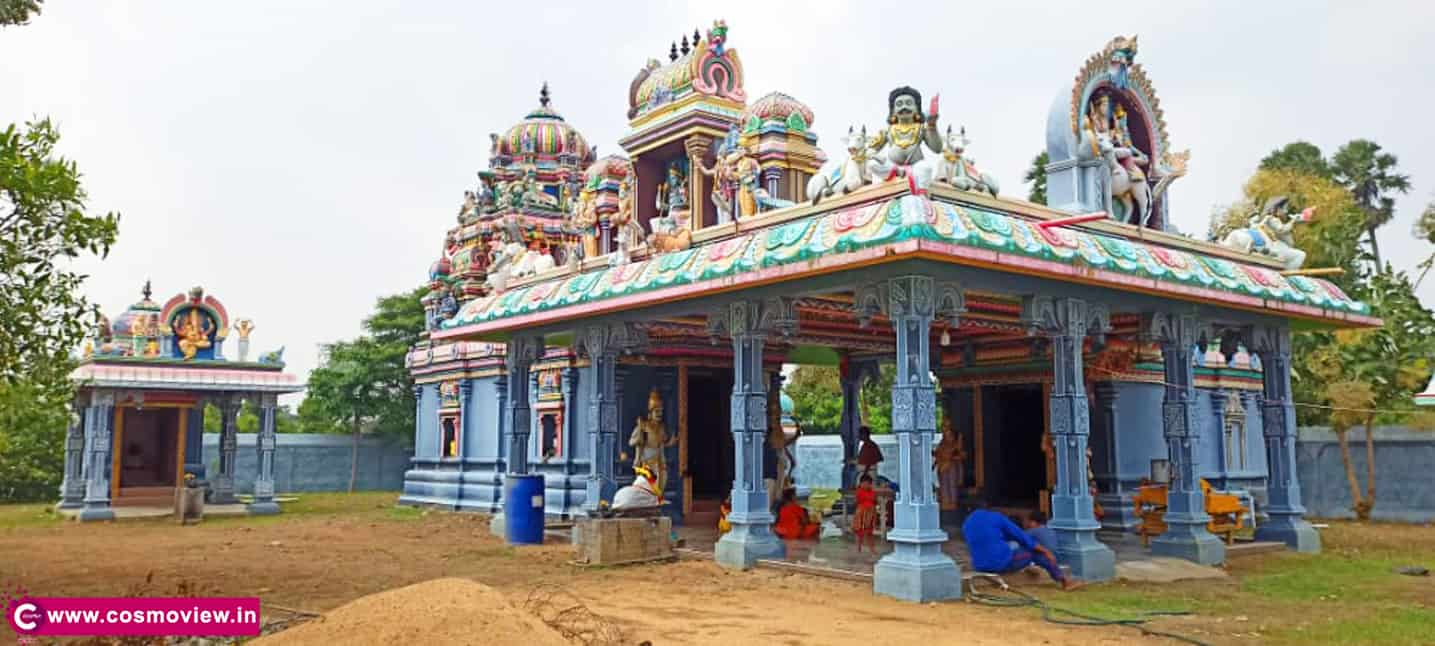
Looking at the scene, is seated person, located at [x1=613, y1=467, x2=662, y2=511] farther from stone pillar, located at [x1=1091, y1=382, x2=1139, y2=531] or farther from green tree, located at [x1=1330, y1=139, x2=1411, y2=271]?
green tree, located at [x1=1330, y1=139, x2=1411, y2=271]

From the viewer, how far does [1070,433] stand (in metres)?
11.3

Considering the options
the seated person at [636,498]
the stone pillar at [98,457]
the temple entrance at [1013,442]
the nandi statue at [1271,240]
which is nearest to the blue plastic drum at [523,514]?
the seated person at [636,498]

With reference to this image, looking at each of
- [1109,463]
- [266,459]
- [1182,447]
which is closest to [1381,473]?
[1109,463]

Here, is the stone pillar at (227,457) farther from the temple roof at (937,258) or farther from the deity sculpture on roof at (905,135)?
the deity sculpture on roof at (905,135)

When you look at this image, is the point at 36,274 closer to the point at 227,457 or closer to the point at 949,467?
the point at 949,467

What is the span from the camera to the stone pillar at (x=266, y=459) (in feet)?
75.4

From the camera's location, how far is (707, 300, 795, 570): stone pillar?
39.6 feet

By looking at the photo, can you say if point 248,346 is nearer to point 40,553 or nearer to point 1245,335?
point 40,553

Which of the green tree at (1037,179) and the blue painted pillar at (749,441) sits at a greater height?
the green tree at (1037,179)

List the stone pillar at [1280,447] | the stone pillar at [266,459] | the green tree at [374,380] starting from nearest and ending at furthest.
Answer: the stone pillar at [1280,447] → the stone pillar at [266,459] → the green tree at [374,380]

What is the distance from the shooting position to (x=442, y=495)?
2262 cm

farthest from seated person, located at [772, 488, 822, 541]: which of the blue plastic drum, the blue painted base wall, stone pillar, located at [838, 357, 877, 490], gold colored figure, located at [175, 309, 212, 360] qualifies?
gold colored figure, located at [175, 309, 212, 360]

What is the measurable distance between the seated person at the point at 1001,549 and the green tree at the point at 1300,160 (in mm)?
29455

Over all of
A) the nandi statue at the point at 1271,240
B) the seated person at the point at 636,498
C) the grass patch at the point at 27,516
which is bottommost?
the grass patch at the point at 27,516
